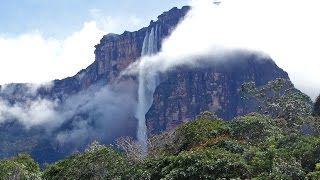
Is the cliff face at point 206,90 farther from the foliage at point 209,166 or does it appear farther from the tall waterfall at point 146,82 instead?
the foliage at point 209,166

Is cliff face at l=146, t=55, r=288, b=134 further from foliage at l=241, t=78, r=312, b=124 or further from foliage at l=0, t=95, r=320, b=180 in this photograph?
foliage at l=0, t=95, r=320, b=180

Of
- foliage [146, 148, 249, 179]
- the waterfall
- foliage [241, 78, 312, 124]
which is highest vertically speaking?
the waterfall

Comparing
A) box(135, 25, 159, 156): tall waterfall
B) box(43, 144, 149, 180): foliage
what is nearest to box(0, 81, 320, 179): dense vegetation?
box(43, 144, 149, 180): foliage

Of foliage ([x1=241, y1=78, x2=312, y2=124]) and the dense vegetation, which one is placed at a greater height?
foliage ([x1=241, y1=78, x2=312, y2=124])

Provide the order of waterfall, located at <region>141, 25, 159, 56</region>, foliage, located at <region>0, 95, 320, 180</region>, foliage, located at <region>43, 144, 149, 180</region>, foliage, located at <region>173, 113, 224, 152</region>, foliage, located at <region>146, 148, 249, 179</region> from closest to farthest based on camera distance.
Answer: foliage, located at <region>0, 95, 320, 180</region> < foliage, located at <region>146, 148, 249, 179</region> < foliage, located at <region>43, 144, 149, 180</region> < foliage, located at <region>173, 113, 224, 152</region> < waterfall, located at <region>141, 25, 159, 56</region>

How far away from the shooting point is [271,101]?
223 feet

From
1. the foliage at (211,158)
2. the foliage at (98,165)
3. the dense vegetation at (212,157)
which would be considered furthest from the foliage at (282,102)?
the foliage at (98,165)

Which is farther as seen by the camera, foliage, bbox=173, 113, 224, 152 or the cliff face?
the cliff face

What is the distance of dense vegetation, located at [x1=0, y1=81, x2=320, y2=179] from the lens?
97.2ft

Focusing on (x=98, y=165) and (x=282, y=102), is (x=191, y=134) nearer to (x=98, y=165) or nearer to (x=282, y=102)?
(x=98, y=165)

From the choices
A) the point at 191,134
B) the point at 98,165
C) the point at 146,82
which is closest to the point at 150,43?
the point at 146,82

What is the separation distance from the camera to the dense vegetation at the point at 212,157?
29.6 meters

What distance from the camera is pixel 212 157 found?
31828mm

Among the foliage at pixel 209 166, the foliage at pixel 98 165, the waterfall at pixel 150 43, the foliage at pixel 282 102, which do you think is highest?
the waterfall at pixel 150 43
